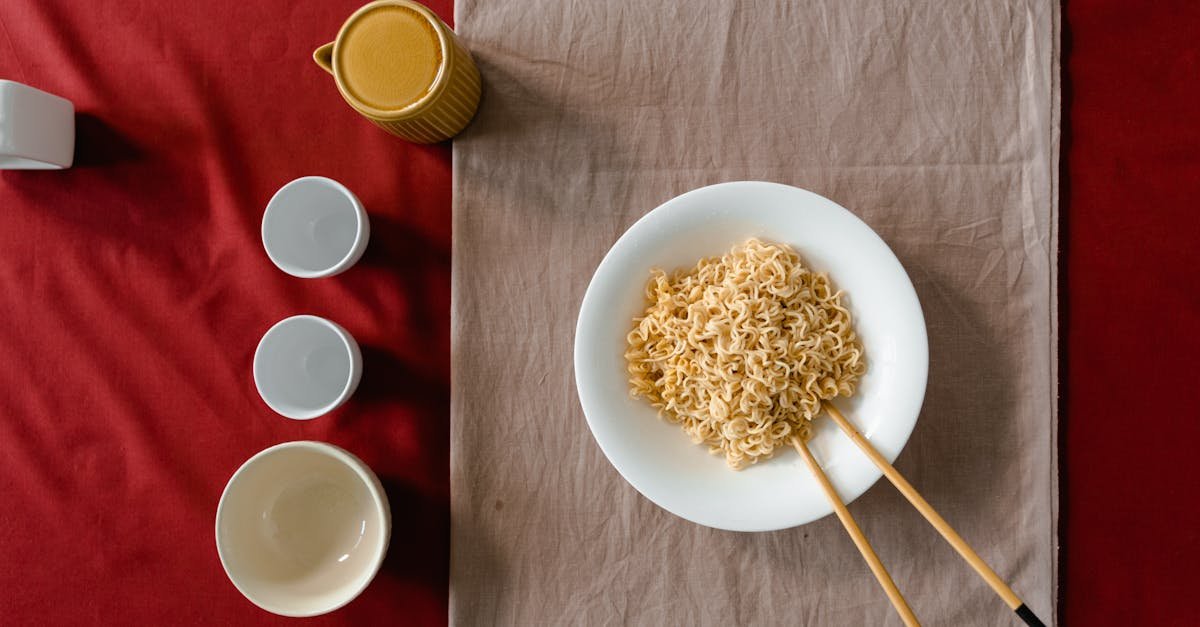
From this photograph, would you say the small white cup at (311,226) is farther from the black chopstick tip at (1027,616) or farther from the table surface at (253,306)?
the black chopstick tip at (1027,616)

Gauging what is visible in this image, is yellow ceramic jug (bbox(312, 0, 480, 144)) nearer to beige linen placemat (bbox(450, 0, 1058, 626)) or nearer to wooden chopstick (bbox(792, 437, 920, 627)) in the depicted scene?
beige linen placemat (bbox(450, 0, 1058, 626))

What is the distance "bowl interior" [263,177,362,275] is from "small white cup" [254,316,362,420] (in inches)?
3.2

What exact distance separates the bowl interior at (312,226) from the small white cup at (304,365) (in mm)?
81

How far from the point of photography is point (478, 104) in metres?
0.89

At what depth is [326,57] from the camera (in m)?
0.80

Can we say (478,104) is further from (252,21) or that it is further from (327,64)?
(252,21)

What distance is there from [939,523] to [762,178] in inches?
16.5

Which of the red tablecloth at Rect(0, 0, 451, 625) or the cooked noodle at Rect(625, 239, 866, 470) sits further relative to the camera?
the red tablecloth at Rect(0, 0, 451, 625)

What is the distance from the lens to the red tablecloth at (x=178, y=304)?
0.90 metres

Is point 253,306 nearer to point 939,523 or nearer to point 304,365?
point 304,365

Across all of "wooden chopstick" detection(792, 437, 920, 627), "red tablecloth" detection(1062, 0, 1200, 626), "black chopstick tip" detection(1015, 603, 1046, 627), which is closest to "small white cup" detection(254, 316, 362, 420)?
"wooden chopstick" detection(792, 437, 920, 627)

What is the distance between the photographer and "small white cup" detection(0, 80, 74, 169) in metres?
0.86

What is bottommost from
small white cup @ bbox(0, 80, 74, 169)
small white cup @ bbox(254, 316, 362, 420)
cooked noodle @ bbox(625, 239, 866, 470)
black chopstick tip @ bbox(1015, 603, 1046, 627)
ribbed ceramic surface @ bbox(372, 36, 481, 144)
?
small white cup @ bbox(254, 316, 362, 420)

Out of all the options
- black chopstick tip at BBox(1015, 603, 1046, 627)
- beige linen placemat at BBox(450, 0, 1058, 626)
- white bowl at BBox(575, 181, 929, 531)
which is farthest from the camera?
beige linen placemat at BBox(450, 0, 1058, 626)
